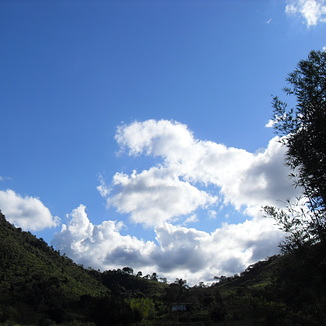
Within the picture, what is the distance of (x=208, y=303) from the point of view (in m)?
86.4

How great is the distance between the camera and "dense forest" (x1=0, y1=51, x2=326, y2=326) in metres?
8.26

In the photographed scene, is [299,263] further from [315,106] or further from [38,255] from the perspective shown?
[38,255]

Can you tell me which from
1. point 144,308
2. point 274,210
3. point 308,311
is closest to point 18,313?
point 144,308

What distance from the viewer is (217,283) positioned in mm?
148375

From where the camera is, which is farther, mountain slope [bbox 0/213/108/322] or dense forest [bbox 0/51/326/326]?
mountain slope [bbox 0/213/108/322]

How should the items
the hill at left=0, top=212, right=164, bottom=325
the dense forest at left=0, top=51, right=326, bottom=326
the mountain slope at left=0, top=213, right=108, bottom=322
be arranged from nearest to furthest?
the dense forest at left=0, top=51, right=326, bottom=326
the hill at left=0, top=212, right=164, bottom=325
the mountain slope at left=0, top=213, right=108, bottom=322

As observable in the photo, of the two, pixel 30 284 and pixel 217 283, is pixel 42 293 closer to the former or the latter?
pixel 30 284

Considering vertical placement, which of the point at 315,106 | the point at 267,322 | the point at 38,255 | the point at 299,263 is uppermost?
the point at 38,255

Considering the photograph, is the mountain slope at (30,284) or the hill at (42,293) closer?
the hill at (42,293)

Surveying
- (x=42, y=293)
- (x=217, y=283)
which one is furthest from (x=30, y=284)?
(x=217, y=283)

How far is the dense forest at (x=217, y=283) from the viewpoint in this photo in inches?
325

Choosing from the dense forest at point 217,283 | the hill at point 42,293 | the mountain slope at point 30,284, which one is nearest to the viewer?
the dense forest at point 217,283

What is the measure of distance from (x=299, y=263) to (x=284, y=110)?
416 centimetres

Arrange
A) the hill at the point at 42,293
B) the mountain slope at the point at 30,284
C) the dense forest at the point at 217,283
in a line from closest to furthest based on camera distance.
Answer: the dense forest at the point at 217,283 → the hill at the point at 42,293 → the mountain slope at the point at 30,284
